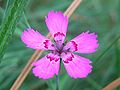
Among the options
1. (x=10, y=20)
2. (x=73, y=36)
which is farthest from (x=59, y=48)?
(x=73, y=36)

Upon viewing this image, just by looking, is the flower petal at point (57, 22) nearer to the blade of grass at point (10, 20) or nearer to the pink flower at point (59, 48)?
the pink flower at point (59, 48)

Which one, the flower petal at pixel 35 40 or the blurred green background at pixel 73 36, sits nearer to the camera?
the flower petal at pixel 35 40

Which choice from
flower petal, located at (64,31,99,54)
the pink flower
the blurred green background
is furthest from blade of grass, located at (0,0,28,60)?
the blurred green background

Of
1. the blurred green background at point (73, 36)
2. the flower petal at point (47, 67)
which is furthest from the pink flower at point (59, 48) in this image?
the blurred green background at point (73, 36)

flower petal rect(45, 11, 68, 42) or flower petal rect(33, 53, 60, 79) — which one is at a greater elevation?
flower petal rect(45, 11, 68, 42)

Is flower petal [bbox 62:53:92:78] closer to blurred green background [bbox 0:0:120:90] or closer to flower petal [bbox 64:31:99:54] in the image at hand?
flower petal [bbox 64:31:99:54]
